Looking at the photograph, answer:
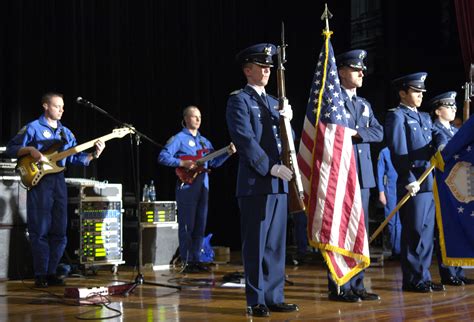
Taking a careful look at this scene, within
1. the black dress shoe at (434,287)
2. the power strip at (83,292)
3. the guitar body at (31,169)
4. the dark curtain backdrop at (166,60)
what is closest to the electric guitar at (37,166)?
the guitar body at (31,169)

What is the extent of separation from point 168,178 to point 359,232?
15.9 ft

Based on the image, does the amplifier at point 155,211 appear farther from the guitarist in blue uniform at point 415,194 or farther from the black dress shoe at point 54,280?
the guitarist in blue uniform at point 415,194

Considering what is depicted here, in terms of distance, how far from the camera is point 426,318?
13.3 ft

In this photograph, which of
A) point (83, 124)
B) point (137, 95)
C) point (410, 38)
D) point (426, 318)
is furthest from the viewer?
point (410, 38)

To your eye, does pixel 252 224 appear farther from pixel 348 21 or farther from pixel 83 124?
pixel 348 21

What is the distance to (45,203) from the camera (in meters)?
5.91

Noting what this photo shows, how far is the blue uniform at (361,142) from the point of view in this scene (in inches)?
192

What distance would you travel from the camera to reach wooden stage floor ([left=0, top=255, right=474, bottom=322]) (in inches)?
166

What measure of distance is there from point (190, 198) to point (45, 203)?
169cm

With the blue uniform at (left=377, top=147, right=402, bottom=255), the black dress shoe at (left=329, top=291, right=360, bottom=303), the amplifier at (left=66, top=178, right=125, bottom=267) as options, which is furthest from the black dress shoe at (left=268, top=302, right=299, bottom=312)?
the blue uniform at (left=377, top=147, right=402, bottom=255)

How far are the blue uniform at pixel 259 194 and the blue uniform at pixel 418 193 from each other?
1317mm

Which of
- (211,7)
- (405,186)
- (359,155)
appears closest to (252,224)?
(359,155)

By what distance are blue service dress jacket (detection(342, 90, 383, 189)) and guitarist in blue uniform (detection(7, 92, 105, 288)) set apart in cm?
233

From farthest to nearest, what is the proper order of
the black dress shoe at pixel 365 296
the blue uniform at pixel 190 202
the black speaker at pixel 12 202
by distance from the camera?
the blue uniform at pixel 190 202 → the black speaker at pixel 12 202 → the black dress shoe at pixel 365 296
